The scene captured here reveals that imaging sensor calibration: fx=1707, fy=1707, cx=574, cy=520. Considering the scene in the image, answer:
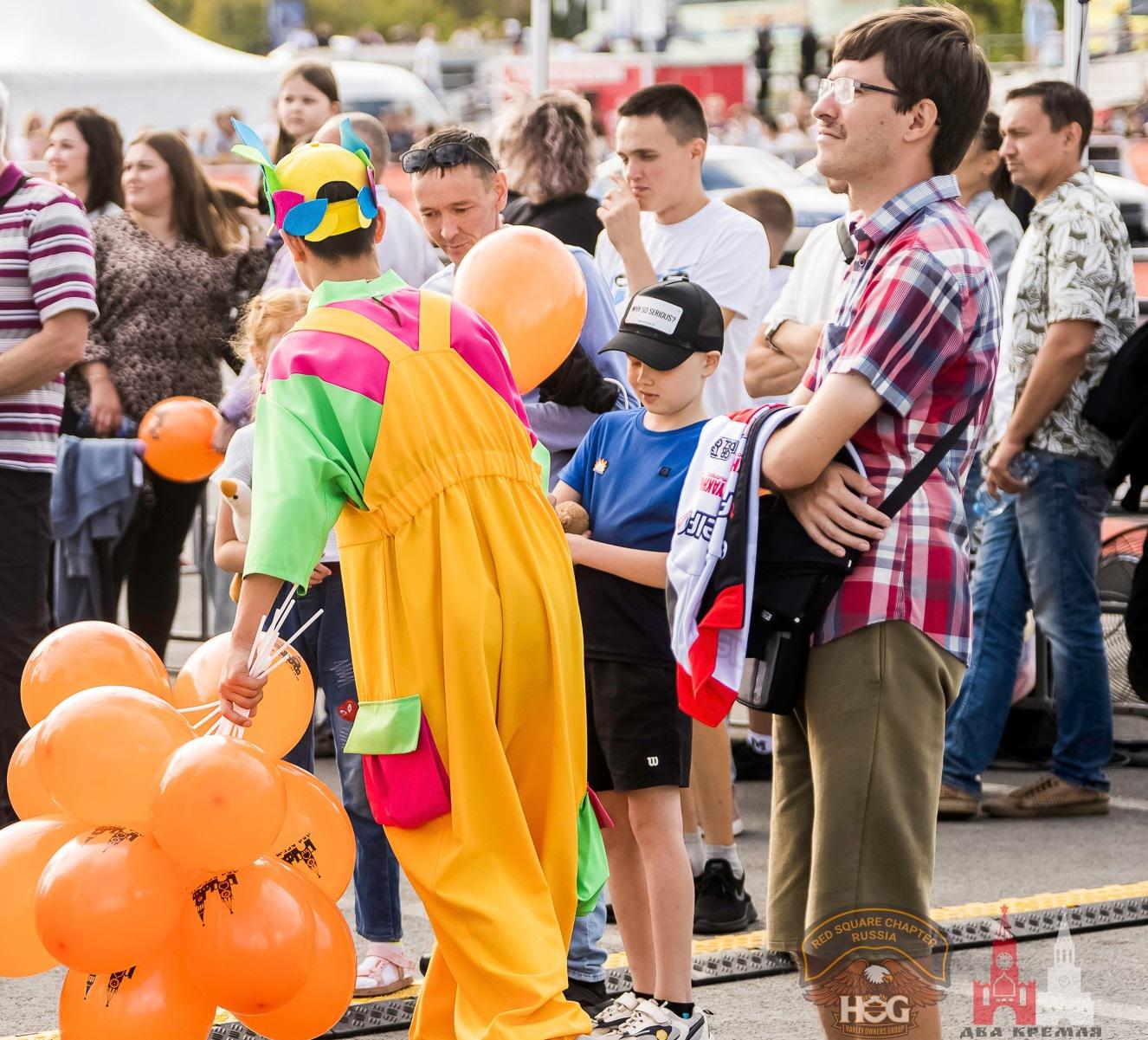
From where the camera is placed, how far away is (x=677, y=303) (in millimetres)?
3922

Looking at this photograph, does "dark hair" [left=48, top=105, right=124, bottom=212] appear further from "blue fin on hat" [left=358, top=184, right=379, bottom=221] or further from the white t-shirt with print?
"blue fin on hat" [left=358, top=184, right=379, bottom=221]

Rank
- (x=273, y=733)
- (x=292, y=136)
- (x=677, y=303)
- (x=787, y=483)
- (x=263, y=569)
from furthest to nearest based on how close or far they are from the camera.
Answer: (x=292, y=136), (x=677, y=303), (x=273, y=733), (x=263, y=569), (x=787, y=483)

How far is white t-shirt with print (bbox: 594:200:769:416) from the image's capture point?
5.27m

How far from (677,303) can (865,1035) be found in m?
1.70

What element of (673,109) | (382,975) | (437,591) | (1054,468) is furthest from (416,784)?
(1054,468)

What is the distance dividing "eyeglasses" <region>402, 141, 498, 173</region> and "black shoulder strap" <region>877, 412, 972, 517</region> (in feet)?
5.93

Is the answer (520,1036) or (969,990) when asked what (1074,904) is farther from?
(520,1036)

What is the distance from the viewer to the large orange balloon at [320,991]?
10.7 ft

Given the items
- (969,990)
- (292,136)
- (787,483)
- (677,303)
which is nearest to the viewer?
(787,483)

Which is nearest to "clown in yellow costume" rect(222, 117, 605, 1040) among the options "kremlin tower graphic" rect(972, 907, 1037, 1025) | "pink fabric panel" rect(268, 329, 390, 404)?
"pink fabric panel" rect(268, 329, 390, 404)

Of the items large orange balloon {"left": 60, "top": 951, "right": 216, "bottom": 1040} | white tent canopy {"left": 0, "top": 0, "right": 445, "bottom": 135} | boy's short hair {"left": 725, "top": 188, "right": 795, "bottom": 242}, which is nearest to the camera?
large orange balloon {"left": 60, "top": 951, "right": 216, "bottom": 1040}

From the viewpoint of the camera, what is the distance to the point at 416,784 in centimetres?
335

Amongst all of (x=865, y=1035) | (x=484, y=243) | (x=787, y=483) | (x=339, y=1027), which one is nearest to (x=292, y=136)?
(x=484, y=243)

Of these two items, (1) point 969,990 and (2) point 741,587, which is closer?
(2) point 741,587
